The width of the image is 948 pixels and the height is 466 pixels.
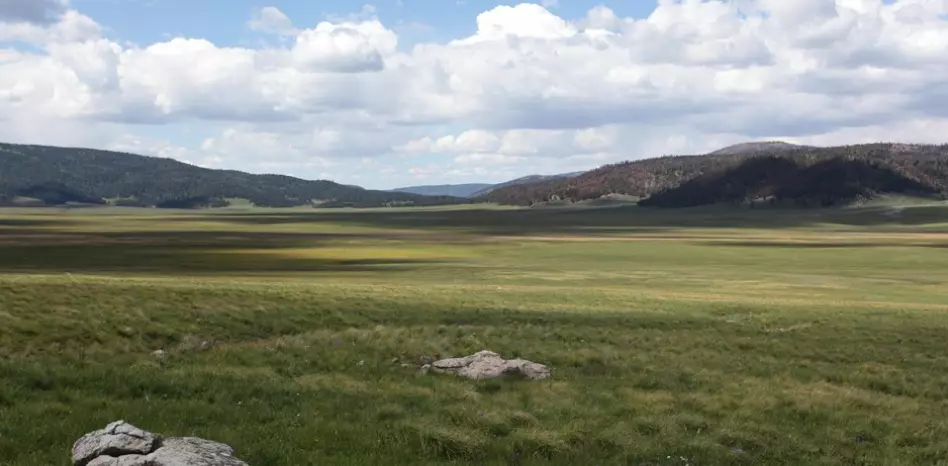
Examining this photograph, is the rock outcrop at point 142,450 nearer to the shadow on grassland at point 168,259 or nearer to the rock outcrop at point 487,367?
the rock outcrop at point 487,367

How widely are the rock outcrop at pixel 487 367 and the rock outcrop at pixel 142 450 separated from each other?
1049 cm

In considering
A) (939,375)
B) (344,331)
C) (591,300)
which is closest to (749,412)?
(939,375)

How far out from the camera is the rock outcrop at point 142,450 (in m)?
9.28

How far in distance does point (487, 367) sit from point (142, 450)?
12030 mm

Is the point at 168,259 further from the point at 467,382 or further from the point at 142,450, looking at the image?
the point at 142,450

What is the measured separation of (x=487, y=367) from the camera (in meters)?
20.7

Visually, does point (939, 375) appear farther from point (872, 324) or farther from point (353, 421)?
point (353, 421)

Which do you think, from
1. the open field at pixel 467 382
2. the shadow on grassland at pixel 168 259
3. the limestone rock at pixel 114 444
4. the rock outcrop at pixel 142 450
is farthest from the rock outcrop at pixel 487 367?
the shadow on grassland at pixel 168 259

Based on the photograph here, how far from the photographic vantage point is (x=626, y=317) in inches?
1371

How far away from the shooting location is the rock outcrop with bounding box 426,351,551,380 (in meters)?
20.3

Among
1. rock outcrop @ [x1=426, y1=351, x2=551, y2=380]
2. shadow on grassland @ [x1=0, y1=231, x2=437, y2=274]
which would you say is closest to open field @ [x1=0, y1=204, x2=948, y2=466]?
rock outcrop @ [x1=426, y1=351, x2=551, y2=380]

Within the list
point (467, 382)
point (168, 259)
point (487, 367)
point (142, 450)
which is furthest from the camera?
point (168, 259)

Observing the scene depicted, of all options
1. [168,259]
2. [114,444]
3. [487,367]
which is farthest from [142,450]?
[168,259]

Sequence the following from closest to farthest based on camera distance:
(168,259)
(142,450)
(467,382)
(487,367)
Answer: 1. (142,450)
2. (467,382)
3. (487,367)
4. (168,259)
